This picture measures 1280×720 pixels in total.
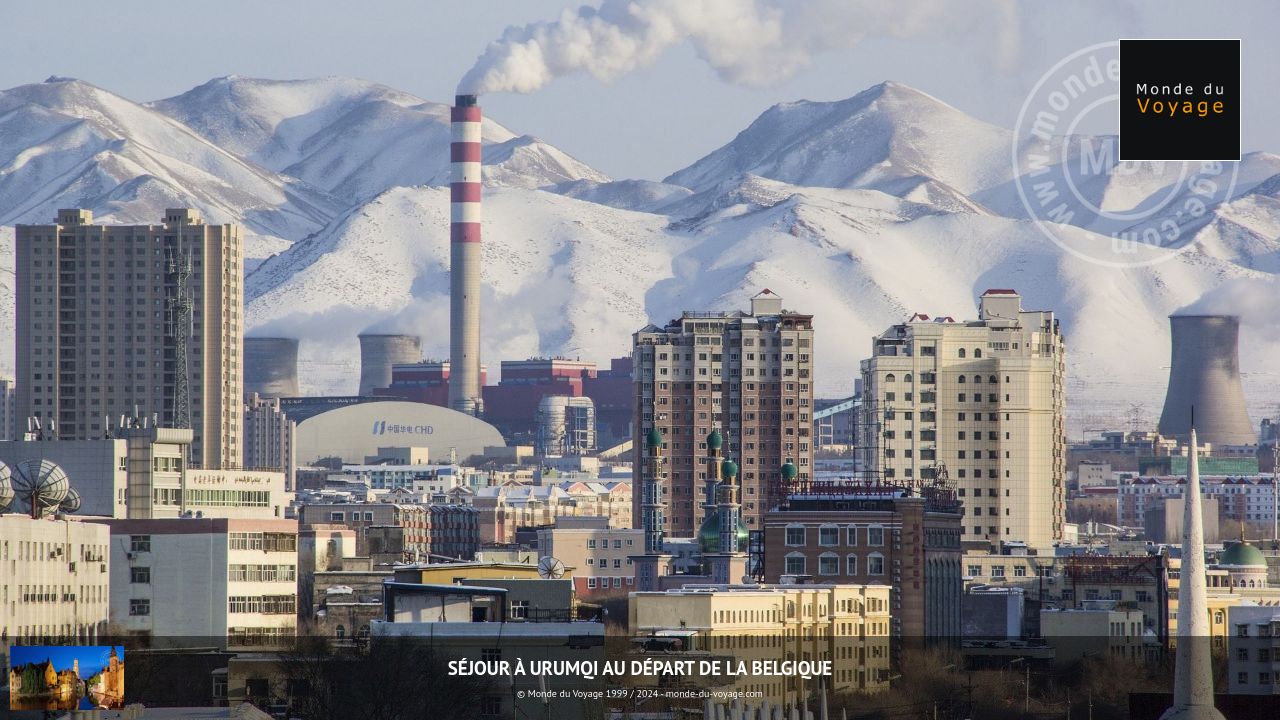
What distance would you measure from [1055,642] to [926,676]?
1750cm

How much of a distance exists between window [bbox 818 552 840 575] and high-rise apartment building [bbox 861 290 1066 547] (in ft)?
171

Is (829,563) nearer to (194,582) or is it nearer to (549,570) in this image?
(549,570)

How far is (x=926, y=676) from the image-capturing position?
286 feet

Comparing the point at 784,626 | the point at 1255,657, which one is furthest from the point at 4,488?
the point at 1255,657

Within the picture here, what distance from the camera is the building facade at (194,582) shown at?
77.7m

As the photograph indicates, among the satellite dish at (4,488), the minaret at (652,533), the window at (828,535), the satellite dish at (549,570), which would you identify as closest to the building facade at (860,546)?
the window at (828,535)

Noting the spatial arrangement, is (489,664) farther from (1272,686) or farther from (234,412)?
(234,412)

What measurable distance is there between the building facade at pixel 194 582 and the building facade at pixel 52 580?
1.75m

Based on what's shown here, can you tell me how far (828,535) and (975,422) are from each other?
58740mm

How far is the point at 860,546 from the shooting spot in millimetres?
104125

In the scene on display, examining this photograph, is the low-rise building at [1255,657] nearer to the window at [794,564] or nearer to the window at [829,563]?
the window at [829,563]

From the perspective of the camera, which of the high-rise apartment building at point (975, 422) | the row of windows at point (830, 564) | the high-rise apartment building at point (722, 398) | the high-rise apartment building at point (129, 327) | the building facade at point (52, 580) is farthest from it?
the high-rise apartment building at point (129, 327)

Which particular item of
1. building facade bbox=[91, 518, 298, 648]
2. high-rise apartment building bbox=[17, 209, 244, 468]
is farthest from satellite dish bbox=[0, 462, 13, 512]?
high-rise apartment building bbox=[17, 209, 244, 468]

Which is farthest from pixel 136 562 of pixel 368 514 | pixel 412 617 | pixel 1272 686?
pixel 368 514
